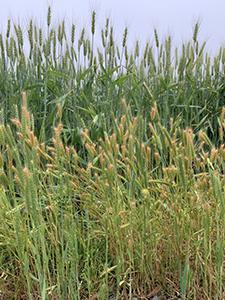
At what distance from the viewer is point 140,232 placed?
1.68 meters

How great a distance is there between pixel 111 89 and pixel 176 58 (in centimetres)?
55

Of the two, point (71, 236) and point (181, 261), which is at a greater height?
point (71, 236)

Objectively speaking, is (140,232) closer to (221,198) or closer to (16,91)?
(221,198)

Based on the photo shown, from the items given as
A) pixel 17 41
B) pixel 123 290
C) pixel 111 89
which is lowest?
pixel 123 290

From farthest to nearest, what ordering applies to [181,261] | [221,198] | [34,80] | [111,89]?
[34,80] < [111,89] < [181,261] < [221,198]

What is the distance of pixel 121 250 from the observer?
5.28 feet

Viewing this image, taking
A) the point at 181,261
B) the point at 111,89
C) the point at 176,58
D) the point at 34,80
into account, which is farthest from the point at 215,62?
the point at 181,261

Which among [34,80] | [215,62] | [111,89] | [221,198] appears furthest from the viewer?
[215,62]

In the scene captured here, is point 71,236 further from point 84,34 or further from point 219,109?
point 219,109

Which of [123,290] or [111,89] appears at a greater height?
[111,89]

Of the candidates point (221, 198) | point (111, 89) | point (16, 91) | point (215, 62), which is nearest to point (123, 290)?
point (221, 198)

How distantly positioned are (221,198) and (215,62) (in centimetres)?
204

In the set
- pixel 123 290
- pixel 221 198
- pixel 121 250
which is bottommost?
pixel 123 290

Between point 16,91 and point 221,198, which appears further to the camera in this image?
point 16,91
